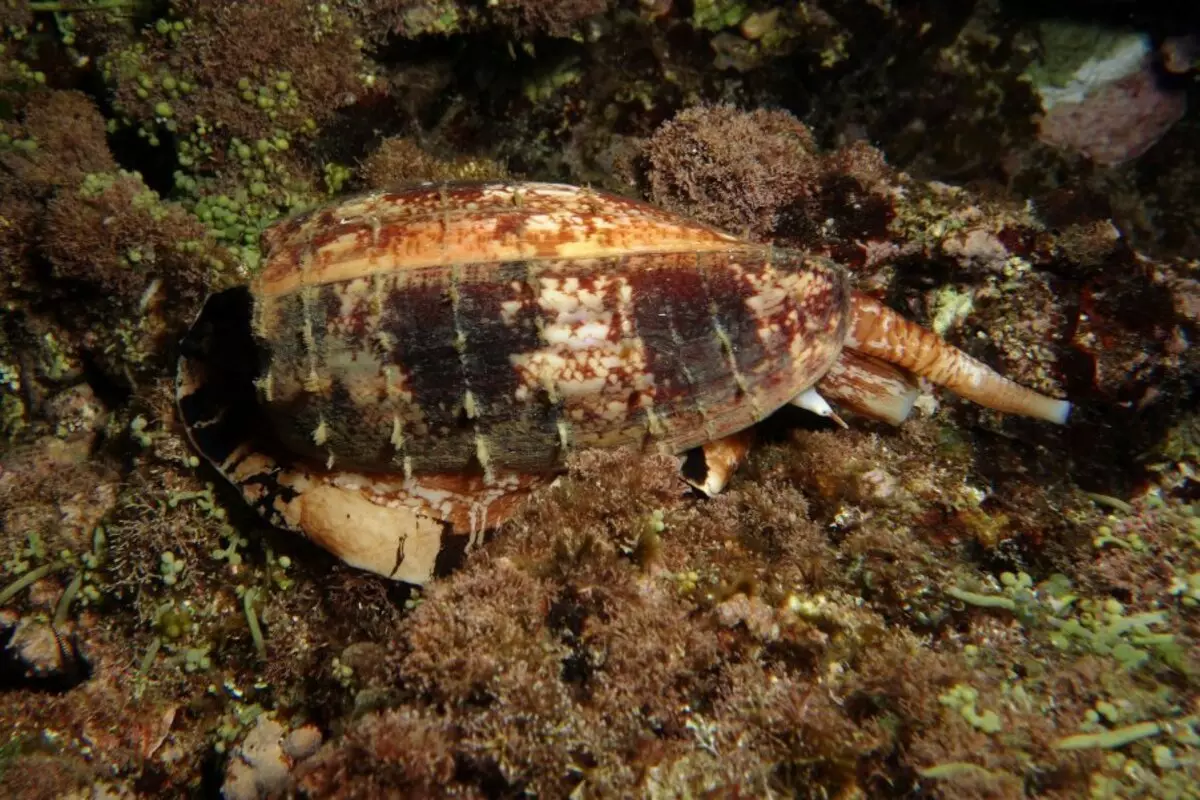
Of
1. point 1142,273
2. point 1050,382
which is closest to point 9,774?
point 1050,382

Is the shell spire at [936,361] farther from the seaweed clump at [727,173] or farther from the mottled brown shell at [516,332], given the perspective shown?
the seaweed clump at [727,173]

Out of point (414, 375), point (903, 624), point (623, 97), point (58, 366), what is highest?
point (623, 97)

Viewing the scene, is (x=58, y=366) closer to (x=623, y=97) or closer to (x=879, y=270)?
(x=623, y=97)

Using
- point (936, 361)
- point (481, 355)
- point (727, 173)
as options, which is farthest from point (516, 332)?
point (936, 361)

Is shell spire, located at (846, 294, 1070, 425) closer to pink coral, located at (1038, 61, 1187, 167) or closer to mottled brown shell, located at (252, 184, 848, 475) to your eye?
mottled brown shell, located at (252, 184, 848, 475)

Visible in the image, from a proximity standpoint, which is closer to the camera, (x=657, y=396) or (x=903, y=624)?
(x=903, y=624)
